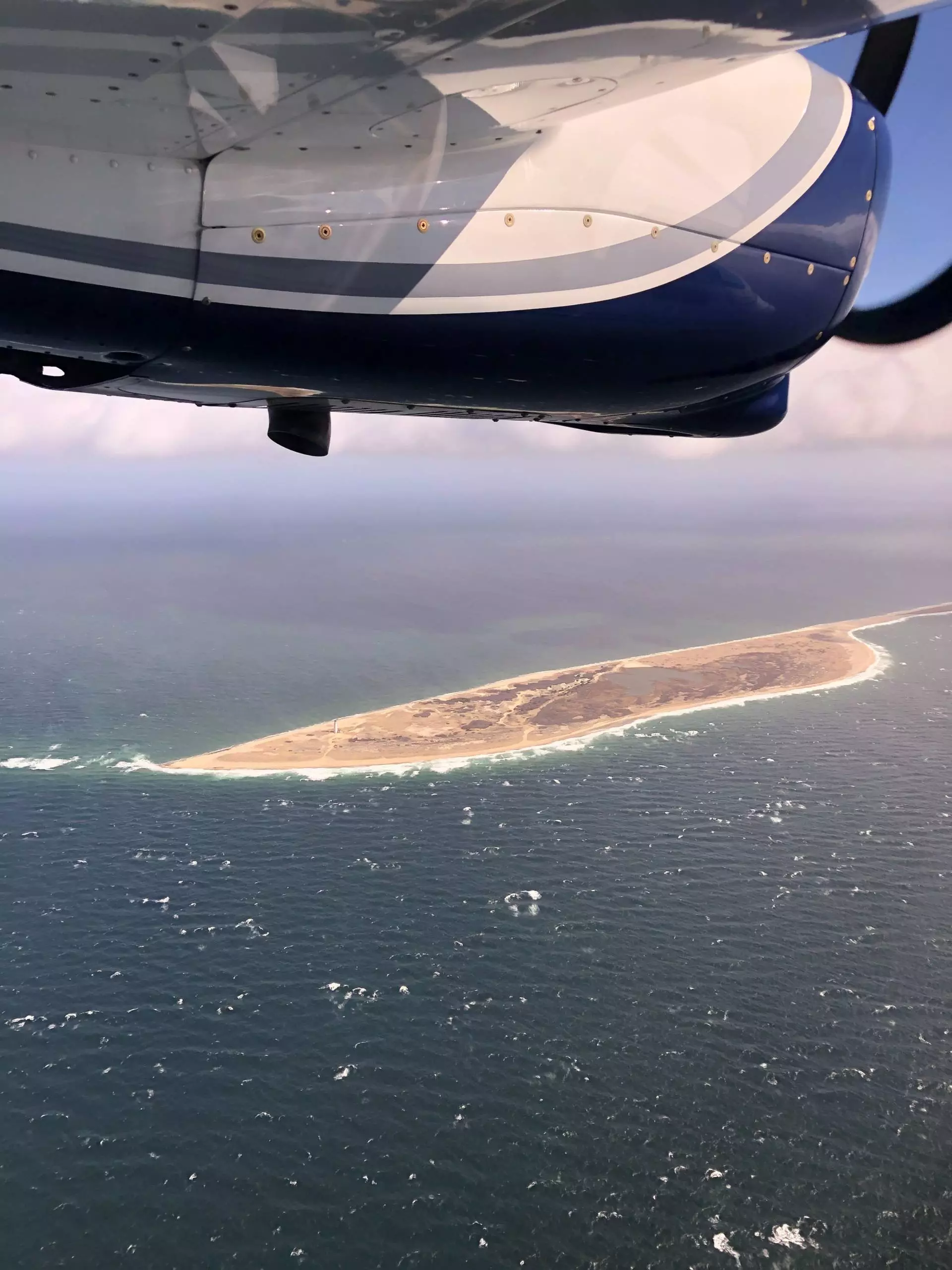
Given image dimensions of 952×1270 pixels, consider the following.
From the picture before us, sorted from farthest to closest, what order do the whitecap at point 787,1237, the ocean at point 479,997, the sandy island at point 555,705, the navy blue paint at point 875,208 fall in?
the sandy island at point 555,705
the ocean at point 479,997
the whitecap at point 787,1237
the navy blue paint at point 875,208

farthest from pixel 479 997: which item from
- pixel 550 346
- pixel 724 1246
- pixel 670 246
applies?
pixel 670 246

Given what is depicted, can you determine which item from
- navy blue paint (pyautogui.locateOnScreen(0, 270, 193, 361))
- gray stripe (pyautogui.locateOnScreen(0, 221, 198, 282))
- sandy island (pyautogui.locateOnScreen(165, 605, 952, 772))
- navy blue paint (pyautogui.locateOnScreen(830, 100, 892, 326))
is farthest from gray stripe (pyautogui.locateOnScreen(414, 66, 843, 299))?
sandy island (pyautogui.locateOnScreen(165, 605, 952, 772))

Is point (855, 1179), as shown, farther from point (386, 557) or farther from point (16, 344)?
point (386, 557)

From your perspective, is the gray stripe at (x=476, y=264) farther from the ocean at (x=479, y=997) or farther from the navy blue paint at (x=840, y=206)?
the ocean at (x=479, y=997)

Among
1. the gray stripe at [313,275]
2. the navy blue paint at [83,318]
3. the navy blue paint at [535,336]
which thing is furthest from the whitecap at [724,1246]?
the navy blue paint at [83,318]

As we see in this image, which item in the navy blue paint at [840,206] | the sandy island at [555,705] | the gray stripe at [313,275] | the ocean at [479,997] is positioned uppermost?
the navy blue paint at [840,206]

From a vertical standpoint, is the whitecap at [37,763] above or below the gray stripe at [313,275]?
below

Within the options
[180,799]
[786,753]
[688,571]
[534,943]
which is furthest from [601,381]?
[688,571]

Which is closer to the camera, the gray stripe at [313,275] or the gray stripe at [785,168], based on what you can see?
the gray stripe at [313,275]
